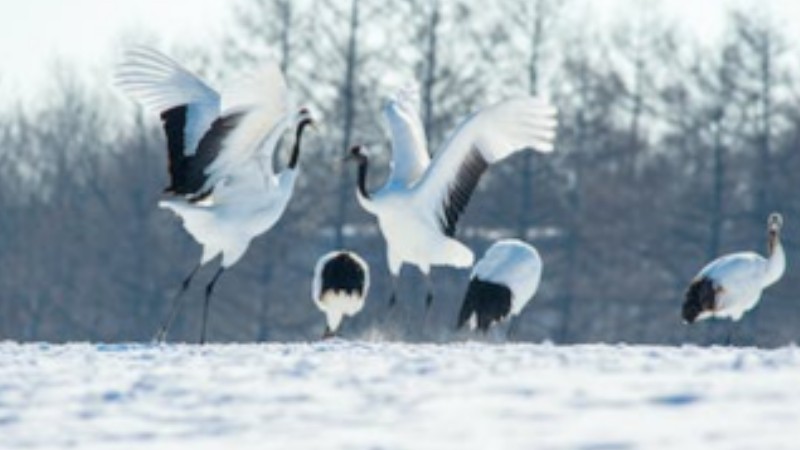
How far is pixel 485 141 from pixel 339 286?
133 inches

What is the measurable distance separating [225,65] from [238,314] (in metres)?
5.40

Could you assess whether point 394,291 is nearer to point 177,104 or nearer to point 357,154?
point 357,154

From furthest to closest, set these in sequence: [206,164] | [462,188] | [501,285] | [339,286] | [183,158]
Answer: [501,285], [339,286], [462,188], [183,158], [206,164]

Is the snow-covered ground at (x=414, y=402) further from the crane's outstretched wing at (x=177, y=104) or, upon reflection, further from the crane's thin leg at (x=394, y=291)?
the crane's thin leg at (x=394, y=291)

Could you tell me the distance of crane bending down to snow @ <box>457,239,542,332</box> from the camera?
2284cm

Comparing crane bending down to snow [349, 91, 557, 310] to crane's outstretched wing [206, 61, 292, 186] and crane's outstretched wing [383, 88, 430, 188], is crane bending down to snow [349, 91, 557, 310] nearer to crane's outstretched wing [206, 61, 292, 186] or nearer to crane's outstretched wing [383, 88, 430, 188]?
crane's outstretched wing [383, 88, 430, 188]

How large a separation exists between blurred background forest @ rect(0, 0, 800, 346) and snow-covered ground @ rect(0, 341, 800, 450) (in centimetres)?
3709

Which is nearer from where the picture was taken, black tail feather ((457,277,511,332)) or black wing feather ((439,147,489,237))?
black wing feather ((439,147,489,237))

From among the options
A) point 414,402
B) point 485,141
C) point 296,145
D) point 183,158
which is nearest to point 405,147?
point 485,141

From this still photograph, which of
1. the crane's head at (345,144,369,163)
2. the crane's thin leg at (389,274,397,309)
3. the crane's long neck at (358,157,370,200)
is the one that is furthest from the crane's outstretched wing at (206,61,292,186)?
the crane's head at (345,144,369,163)

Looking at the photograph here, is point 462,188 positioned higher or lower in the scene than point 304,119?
lower

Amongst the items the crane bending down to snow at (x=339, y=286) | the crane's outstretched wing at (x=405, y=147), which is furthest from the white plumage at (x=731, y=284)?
the crane's outstretched wing at (x=405, y=147)

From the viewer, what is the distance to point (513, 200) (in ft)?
181

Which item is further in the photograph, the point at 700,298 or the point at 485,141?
the point at 700,298
